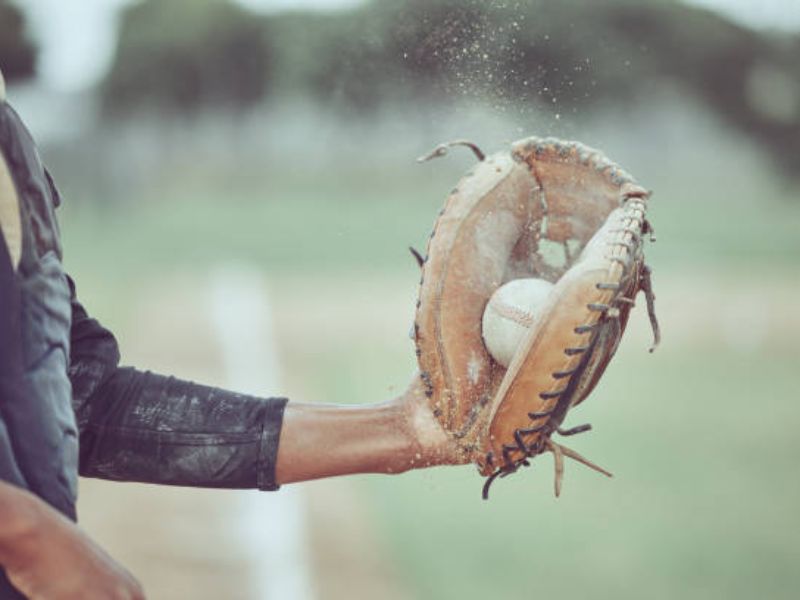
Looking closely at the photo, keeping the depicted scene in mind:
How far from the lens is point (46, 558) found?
145 centimetres

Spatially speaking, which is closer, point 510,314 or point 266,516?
point 510,314

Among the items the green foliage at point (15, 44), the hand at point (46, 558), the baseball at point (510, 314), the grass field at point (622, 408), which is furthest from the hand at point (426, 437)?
the green foliage at point (15, 44)

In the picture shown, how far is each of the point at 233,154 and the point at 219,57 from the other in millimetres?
7501

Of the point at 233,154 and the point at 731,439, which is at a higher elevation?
the point at 731,439

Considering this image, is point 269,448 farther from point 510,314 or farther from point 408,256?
point 408,256

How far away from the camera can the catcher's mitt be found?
2.04 meters

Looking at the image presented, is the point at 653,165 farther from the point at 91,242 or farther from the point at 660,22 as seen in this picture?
the point at 91,242

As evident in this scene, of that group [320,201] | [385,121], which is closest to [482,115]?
[385,121]

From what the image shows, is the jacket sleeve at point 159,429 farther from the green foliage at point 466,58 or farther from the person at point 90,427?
the green foliage at point 466,58

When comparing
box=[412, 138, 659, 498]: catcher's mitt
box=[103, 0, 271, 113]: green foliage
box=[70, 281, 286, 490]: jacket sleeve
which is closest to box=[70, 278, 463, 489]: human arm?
box=[70, 281, 286, 490]: jacket sleeve

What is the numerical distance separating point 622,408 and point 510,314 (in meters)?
8.61

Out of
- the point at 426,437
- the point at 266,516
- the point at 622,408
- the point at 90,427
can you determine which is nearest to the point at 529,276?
the point at 426,437

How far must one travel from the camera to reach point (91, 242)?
2859cm

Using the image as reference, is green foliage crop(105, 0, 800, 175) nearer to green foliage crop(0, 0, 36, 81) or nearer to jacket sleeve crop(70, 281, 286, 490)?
jacket sleeve crop(70, 281, 286, 490)
